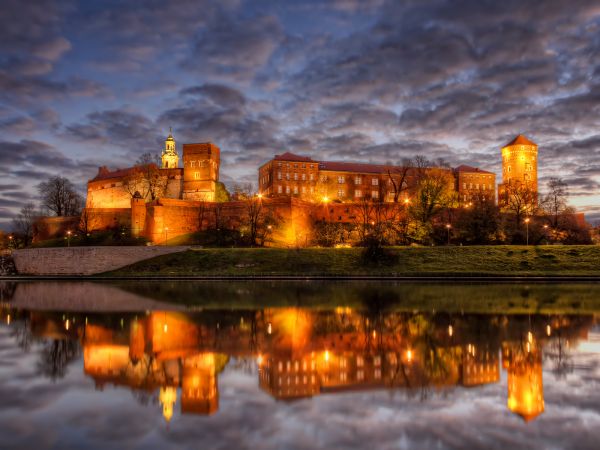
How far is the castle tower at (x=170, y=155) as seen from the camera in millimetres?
84444

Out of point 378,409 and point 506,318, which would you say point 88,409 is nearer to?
point 378,409

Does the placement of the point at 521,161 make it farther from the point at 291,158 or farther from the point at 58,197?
the point at 58,197

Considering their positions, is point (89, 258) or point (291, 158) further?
point (291, 158)

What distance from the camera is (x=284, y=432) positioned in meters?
5.70

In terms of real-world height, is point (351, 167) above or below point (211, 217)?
above

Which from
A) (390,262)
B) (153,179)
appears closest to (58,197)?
(153,179)

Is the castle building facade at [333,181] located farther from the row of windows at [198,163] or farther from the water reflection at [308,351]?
the water reflection at [308,351]

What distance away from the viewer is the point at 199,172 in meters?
71.1

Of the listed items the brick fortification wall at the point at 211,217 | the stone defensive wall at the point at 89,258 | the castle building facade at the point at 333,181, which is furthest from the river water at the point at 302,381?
the castle building facade at the point at 333,181

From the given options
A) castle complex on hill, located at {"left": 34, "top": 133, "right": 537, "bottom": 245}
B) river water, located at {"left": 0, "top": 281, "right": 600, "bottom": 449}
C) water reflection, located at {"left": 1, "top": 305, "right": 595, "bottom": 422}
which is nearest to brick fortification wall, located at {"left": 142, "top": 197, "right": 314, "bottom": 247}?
castle complex on hill, located at {"left": 34, "top": 133, "right": 537, "bottom": 245}

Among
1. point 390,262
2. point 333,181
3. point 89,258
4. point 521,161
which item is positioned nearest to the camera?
point 390,262

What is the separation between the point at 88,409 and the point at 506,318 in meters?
11.2

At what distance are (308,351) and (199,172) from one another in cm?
6332

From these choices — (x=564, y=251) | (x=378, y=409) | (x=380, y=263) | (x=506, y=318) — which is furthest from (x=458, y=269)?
(x=378, y=409)
